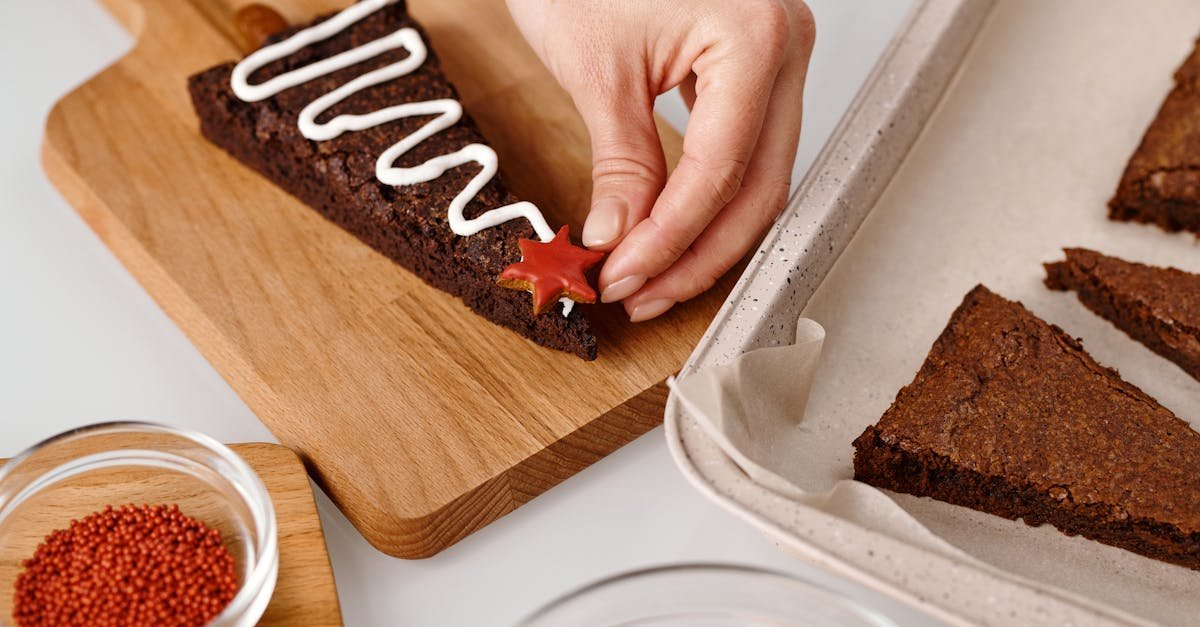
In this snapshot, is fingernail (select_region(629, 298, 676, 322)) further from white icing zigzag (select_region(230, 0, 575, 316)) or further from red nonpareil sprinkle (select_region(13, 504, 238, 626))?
red nonpareil sprinkle (select_region(13, 504, 238, 626))

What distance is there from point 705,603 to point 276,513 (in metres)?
0.90

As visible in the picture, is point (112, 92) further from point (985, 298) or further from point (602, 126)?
point (985, 298)

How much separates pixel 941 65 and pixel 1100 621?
62.4 inches

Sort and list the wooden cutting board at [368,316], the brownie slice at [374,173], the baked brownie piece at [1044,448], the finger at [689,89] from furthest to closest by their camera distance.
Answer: the finger at [689,89] → the brownie slice at [374,173] → the wooden cutting board at [368,316] → the baked brownie piece at [1044,448]

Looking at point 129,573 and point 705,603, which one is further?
point 129,573

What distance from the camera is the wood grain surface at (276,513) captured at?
7.10 ft

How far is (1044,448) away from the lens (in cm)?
236

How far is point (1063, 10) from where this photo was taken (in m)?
3.36

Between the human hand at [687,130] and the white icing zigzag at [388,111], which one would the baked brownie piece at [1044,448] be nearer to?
the human hand at [687,130]

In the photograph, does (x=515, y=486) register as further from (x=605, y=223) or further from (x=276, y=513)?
(x=605, y=223)

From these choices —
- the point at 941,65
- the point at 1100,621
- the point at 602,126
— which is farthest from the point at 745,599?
the point at 941,65

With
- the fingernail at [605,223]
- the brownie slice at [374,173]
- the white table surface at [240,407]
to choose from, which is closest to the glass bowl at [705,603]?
the white table surface at [240,407]

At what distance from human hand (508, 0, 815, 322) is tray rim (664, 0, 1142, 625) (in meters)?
0.14

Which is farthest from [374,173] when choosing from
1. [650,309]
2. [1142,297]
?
[1142,297]
